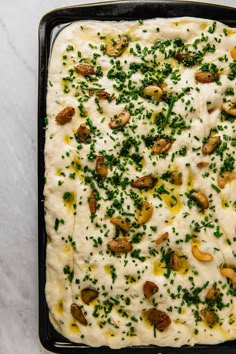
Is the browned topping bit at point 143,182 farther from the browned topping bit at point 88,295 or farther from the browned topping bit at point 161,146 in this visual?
the browned topping bit at point 88,295

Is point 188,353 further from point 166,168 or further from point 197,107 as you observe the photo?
point 197,107

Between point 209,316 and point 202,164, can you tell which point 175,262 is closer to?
point 209,316

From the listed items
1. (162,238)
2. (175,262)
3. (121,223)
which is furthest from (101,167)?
(175,262)

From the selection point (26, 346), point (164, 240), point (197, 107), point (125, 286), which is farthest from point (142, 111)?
point (26, 346)

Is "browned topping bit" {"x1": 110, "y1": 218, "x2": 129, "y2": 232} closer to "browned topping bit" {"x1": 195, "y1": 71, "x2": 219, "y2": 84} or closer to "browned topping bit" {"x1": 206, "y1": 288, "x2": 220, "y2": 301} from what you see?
"browned topping bit" {"x1": 206, "y1": 288, "x2": 220, "y2": 301}

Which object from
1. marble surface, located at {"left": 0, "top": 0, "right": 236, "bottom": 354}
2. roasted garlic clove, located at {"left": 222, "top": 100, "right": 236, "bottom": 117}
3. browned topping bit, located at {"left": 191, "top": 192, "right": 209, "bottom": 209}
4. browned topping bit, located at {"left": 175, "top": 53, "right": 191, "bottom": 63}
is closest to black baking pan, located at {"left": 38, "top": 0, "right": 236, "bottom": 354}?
browned topping bit, located at {"left": 175, "top": 53, "right": 191, "bottom": 63}

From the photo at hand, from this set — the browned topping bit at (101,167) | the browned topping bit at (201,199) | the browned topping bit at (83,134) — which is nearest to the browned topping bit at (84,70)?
the browned topping bit at (83,134)
